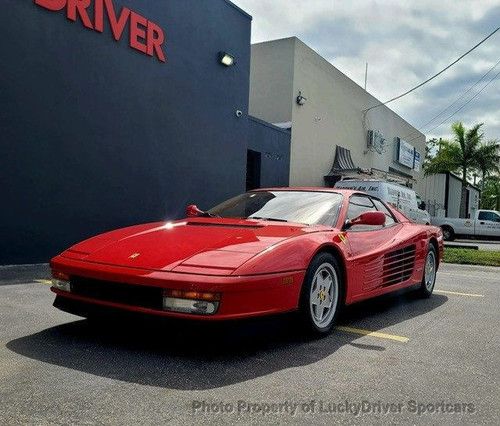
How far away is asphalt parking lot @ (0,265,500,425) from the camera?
2.22 meters

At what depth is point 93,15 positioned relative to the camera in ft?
26.3

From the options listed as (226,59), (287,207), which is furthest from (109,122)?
(287,207)

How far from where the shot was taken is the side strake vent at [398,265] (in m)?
4.47

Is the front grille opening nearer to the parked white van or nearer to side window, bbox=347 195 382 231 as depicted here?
side window, bbox=347 195 382 231

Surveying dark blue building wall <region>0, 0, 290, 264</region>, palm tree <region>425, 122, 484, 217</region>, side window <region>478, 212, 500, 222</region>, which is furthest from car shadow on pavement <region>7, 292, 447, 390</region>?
palm tree <region>425, 122, 484, 217</region>

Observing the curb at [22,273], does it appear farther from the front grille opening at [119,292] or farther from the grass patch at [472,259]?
the grass patch at [472,259]

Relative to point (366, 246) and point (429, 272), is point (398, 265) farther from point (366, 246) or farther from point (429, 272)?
point (429, 272)

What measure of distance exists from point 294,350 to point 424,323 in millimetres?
1641

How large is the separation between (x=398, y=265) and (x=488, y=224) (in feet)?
69.0

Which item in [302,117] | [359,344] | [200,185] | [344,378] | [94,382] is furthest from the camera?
[302,117]

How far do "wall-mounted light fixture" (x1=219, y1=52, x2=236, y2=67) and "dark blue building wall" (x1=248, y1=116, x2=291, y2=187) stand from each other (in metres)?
2.64

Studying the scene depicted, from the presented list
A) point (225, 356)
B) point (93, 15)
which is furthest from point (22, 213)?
point (225, 356)

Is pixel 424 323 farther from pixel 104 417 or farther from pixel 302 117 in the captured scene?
pixel 302 117

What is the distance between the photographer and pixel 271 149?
51.4ft
